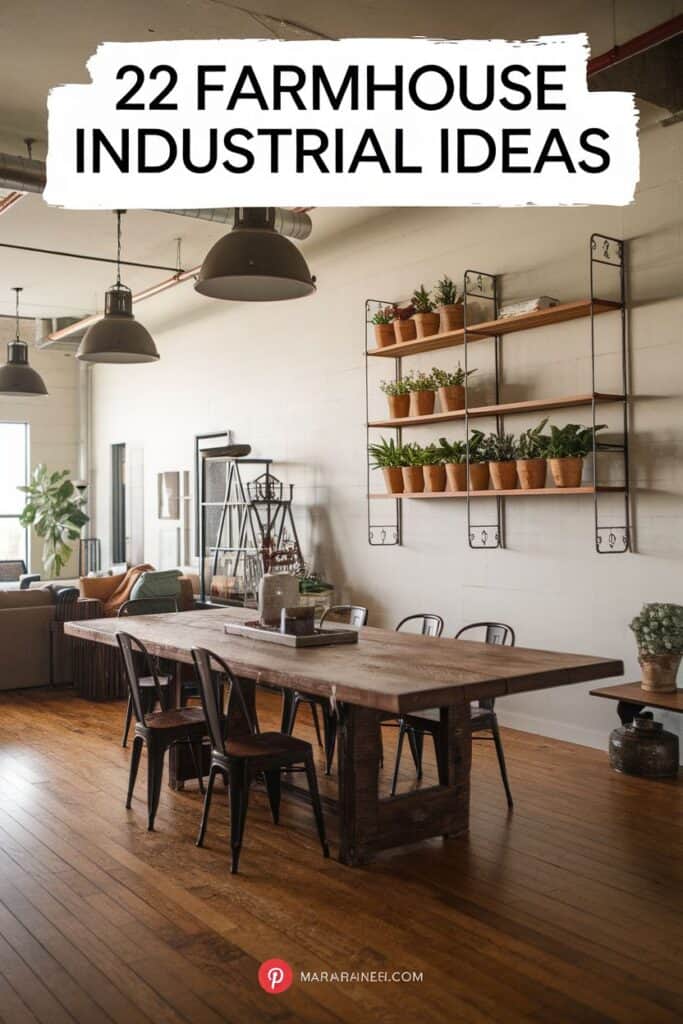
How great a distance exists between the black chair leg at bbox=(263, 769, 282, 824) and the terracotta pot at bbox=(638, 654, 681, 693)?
189cm

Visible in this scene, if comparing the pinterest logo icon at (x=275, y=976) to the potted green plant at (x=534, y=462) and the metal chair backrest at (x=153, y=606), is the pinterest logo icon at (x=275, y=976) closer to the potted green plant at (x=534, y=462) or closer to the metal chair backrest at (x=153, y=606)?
the metal chair backrest at (x=153, y=606)

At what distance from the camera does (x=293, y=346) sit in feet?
26.0

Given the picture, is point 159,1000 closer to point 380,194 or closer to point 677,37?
point 380,194

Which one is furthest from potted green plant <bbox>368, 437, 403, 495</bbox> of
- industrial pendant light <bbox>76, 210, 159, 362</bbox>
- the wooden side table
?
the wooden side table

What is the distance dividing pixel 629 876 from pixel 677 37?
11.5ft

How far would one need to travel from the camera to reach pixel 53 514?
1116 centimetres

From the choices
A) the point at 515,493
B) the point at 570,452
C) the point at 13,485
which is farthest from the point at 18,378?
the point at 570,452

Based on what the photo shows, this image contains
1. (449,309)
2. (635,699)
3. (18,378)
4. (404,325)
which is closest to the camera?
(635,699)

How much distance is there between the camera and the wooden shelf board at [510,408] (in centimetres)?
513

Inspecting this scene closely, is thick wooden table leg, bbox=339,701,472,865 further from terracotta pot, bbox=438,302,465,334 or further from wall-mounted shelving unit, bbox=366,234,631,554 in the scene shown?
terracotta pot, bbox=438,302,465,334

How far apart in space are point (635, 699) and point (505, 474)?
1.51 meters

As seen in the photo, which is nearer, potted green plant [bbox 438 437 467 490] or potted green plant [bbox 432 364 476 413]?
potted green plant [bbox 438 437 467 490]

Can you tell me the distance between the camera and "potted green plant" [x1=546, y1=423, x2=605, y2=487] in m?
5.16

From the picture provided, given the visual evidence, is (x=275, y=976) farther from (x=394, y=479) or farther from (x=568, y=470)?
(x=394, y=479)
